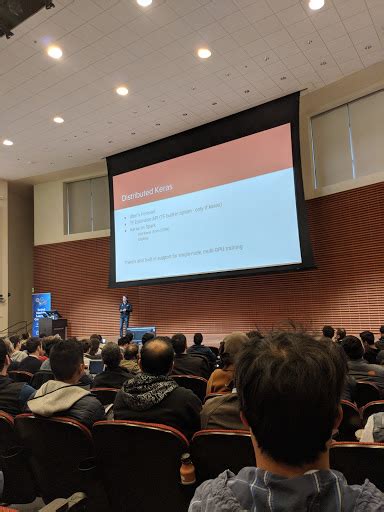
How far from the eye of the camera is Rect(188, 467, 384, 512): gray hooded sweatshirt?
0.70m

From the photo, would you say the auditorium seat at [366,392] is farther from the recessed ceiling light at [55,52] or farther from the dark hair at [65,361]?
the recessed ceiling light at [55,52]

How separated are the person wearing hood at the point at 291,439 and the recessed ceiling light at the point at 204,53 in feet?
24.2

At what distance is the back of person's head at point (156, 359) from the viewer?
231 cm

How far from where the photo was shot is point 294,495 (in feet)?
2.31

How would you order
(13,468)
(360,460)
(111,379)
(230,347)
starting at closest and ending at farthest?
(360,460) → (13,468) → (230,347) → (111,379)

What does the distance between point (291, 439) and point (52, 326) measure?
12389 millimetres

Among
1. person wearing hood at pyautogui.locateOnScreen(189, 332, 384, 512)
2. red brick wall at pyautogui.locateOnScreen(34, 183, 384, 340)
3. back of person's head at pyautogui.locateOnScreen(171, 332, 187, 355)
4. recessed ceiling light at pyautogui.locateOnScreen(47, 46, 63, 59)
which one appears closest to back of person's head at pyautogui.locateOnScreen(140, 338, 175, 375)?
person wearing hood at pyautogui.locateOnScreen(189, 332, 384, 512)

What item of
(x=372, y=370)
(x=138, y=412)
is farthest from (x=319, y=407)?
(x=372, y=370)

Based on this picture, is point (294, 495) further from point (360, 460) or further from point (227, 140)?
point (227, 140)

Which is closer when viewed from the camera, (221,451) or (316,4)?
(221,451)

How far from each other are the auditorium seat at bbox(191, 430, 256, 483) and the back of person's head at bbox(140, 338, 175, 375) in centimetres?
65

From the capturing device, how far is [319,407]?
2.51 feet

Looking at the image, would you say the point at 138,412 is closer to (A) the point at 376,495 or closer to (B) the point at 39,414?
(B) the point at 39,414

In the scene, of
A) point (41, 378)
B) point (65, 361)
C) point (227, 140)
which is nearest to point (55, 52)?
point (227, 140)
